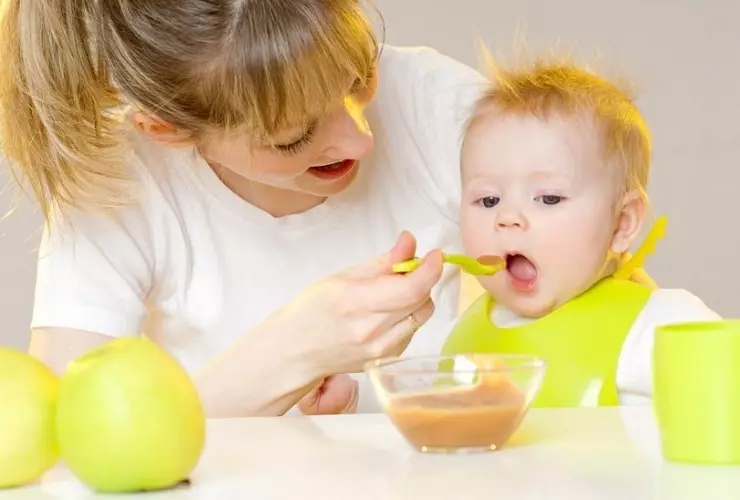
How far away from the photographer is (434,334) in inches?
68.6

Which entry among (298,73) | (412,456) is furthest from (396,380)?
(298,73)

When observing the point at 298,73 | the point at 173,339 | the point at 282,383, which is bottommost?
the point at 173,339

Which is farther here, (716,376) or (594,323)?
(594,323)

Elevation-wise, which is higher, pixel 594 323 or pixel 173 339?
pixel 594 323

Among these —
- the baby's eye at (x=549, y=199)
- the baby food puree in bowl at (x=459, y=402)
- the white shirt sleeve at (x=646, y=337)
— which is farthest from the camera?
the baby's eye at (x=549, y=199)

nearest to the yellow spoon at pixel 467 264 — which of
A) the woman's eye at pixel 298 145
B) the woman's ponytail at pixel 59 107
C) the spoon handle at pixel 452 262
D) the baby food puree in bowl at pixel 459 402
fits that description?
the spoon handle at pixel 452 262

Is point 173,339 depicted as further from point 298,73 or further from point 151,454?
point 151,454

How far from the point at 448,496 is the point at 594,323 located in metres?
0.71

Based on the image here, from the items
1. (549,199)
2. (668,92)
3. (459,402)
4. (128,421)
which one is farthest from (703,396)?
(668,92)

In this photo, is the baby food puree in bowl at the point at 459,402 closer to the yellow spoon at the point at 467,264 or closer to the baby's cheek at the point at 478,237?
the yellow spoon at the point at 467,264

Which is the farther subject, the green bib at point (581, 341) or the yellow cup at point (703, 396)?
the green bib at point (581, 341)

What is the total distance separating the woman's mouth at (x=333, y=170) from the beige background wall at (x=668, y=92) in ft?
4.04

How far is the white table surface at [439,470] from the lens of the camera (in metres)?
0.76

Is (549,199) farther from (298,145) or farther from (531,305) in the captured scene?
(298,145)
